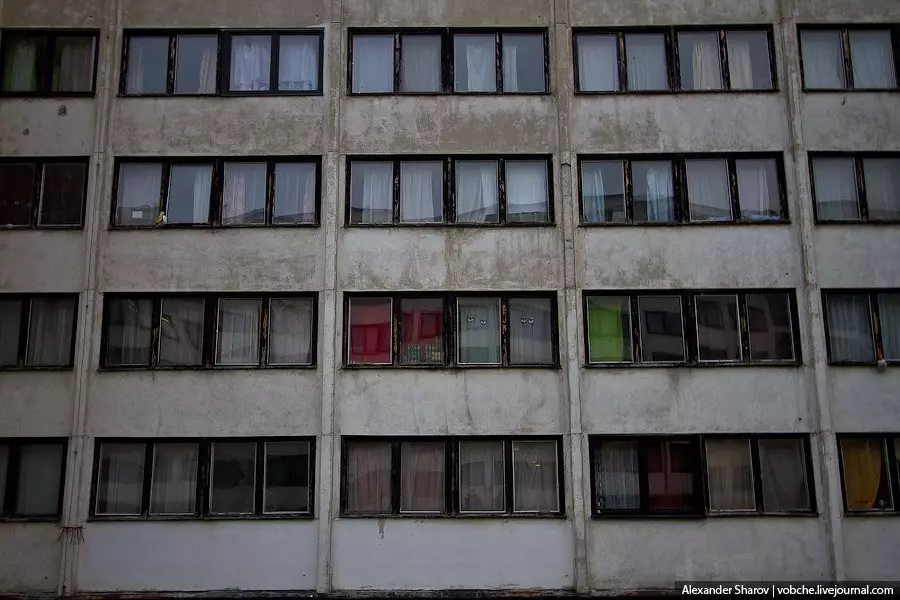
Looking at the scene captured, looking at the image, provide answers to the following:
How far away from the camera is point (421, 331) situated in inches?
736

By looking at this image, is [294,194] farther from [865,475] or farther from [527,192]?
[865,475]

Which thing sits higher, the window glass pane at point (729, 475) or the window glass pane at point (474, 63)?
the window glass pane at point (474, 63)

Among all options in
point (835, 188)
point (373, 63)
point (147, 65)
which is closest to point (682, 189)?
point (835, 188)

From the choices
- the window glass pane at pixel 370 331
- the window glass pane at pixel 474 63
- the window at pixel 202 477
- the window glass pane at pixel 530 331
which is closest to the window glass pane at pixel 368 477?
the window at pixel 202 477

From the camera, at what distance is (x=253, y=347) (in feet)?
61.2

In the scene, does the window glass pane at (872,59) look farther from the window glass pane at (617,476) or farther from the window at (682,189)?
the window glass pane at (617,476)

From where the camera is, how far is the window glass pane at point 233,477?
17.9m

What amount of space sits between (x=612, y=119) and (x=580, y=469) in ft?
27.4

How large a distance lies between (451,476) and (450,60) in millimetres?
10049

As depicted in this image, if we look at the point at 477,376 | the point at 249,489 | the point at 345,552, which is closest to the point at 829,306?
the point at 477,376

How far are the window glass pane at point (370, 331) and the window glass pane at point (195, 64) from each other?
655 centimetres

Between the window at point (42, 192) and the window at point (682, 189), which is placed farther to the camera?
the window at point (682, 189)

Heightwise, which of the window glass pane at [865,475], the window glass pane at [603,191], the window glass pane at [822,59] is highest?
the window glass pane at [822,59]

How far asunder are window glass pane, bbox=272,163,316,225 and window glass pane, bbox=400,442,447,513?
5.94 meters
